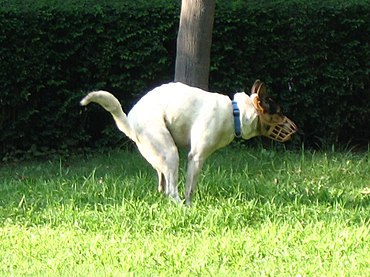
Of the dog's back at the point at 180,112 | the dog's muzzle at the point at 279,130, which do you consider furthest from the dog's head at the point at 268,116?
the dog's back at the point at 180,112

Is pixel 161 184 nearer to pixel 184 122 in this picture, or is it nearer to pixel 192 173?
pixel 192 173

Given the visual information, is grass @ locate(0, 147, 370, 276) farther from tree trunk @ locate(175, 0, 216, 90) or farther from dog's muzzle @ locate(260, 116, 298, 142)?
tree trunk @ locate(175, 0, 216, 90)

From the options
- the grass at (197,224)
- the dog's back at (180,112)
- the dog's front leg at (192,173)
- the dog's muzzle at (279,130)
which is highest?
the dog's back at (180,112)

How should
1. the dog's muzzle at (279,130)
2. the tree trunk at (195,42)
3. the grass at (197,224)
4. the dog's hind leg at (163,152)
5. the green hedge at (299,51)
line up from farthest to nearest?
the green hedge at (299,51)
the tree trunk at (195,42)
the dog's muzzle at (279,130)
the dog's hind leg at (163,152)
the grass at (197,224)

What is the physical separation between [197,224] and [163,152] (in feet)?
2.08

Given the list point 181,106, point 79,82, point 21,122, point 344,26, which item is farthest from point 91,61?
point 181,106

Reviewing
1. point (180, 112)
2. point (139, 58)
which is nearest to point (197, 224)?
point (180, 112)

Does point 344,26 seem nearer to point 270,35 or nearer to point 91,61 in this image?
point 270,35

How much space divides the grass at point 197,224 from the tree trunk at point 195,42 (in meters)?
1.03

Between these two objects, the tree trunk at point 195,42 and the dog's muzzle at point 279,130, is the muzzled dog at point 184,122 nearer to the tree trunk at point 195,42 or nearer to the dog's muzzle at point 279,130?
the dog's muzzle at point 279,130

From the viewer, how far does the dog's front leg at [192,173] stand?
23.3 ft

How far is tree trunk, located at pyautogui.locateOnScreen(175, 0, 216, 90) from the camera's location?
928 cm

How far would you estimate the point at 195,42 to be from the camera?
A: 9359mm

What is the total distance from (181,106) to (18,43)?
3917 mm
